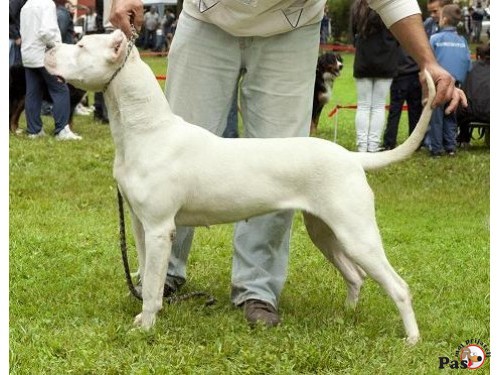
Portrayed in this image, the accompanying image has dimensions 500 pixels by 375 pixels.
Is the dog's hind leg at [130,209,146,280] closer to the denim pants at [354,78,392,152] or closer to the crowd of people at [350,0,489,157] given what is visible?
the crowd of people at [350,0,489,157]

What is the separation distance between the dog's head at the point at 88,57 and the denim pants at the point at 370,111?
8.09 metres

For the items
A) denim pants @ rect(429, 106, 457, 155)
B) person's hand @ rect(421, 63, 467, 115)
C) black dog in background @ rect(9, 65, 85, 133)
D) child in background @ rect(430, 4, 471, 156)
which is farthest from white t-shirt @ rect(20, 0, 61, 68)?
person's hand @ rect(421, 63, 467, 115)

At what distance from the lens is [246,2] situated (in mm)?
A: 4375

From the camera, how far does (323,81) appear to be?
13.5 m

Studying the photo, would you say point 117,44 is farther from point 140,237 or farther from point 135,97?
point 140,237

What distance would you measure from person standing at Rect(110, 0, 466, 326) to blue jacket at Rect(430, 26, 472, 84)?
746 cm

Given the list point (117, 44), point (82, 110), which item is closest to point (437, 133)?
point (82, 110)

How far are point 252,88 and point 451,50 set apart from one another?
304 inches

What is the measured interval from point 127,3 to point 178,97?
27.6 inches

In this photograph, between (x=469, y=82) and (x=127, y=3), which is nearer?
(x=127, y=3)

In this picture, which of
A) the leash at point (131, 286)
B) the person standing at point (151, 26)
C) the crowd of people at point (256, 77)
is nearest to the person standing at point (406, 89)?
the crowd of people at point (256, 77)

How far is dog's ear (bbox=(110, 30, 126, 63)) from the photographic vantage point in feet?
13.2
